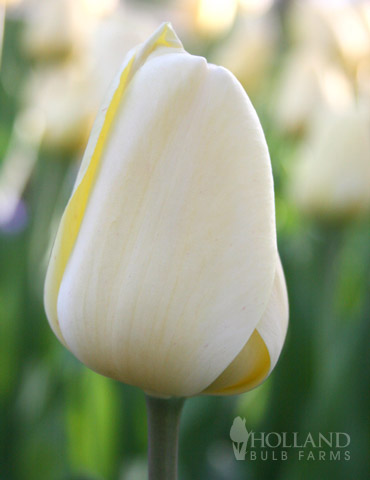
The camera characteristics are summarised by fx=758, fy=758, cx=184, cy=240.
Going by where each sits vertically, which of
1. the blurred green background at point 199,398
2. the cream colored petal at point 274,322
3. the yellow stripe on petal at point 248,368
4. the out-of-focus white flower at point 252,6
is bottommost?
the blurred green background at point 199,398

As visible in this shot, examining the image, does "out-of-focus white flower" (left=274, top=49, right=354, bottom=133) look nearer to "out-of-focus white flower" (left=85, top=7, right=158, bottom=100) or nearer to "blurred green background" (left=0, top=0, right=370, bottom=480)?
"blurred green background" (left=0, top=0, right=370, bottom=480)

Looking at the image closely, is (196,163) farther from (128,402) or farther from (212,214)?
(128,402)

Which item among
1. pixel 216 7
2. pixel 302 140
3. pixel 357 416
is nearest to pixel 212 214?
pixel 357 416

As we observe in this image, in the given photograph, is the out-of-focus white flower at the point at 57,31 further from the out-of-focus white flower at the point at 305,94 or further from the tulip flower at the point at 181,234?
the tulip flower at the point at 181,234

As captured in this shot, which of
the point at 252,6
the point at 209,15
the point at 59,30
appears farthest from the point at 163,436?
the point at 252,6

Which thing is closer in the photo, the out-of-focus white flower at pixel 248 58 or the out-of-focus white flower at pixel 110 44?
the out-of-focus white flower at pixel 110 44

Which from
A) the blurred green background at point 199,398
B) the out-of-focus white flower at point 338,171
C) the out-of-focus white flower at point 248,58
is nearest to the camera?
the blurred green background at point 199,398

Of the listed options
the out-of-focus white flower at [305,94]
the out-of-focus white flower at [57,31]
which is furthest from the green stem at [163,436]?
the out-of-focus white flower at [57,31]
